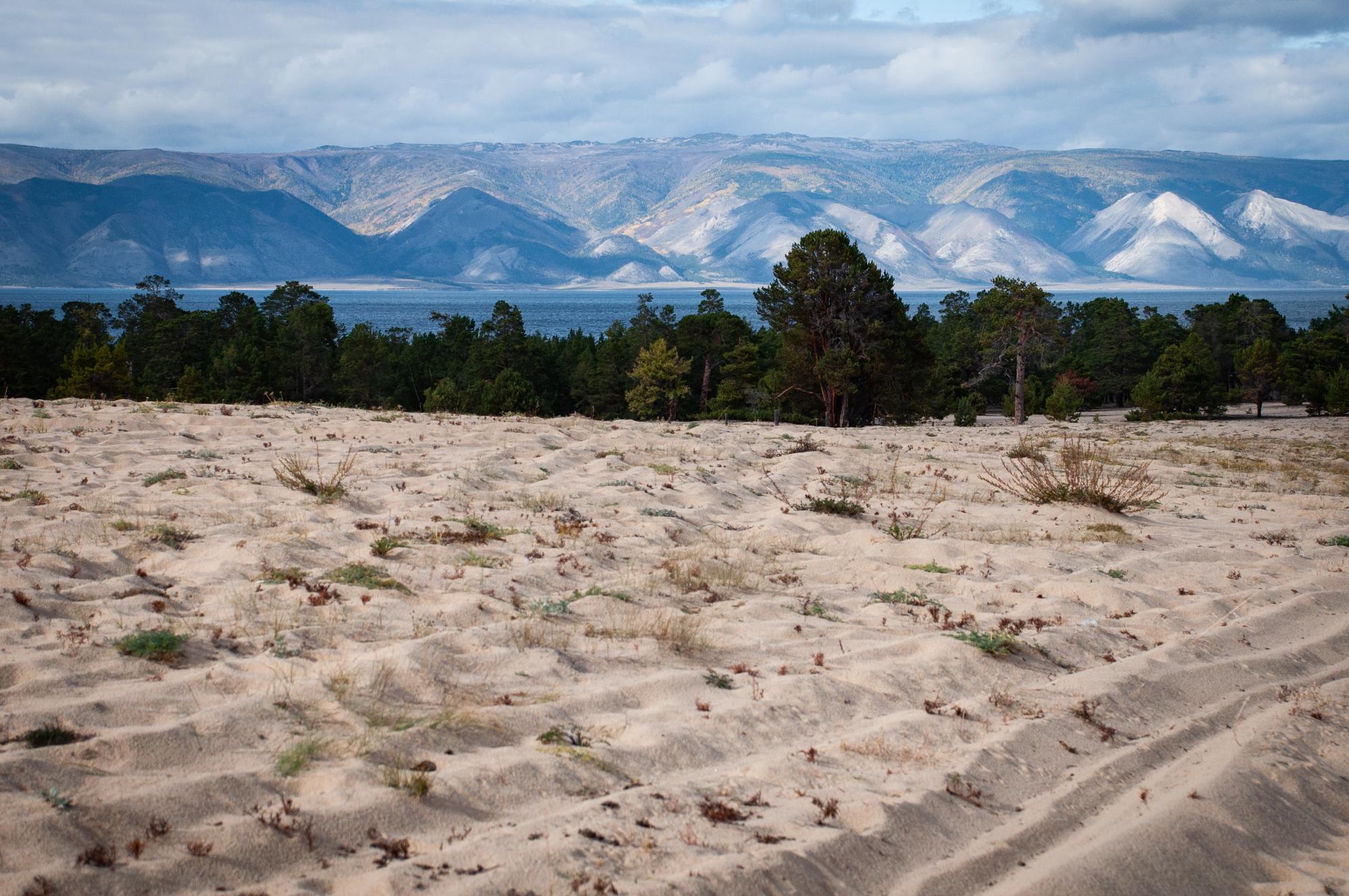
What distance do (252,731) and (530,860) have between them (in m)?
1.80

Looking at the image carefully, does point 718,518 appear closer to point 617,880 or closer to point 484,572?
point 484,572

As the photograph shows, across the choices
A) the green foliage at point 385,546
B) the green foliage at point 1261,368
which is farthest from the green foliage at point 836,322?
the green foliage at point 385,546

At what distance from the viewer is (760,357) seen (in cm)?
7112

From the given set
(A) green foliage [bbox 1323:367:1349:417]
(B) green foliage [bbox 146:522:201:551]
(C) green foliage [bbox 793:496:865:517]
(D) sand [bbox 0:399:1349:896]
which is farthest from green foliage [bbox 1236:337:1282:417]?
(B) green foliage [bbox 146:522:201:551]

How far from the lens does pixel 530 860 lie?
3768mm

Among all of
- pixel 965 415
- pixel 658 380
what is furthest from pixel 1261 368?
pixel 658 380

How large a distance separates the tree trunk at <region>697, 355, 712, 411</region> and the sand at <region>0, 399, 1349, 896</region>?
5338cm

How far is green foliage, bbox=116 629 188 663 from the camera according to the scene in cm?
535

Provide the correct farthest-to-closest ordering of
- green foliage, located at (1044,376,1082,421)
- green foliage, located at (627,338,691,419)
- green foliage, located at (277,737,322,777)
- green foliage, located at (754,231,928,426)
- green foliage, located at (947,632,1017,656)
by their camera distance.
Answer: green foliage, located at (627,338,691,419), green foliage, located at (1044,376,1082,421), green foliage, located at (754,231,928,426), green foliage, located at (947,632,1017,656), green foliage, located at (277,737,322,777)

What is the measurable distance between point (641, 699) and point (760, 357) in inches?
2622

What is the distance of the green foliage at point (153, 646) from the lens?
5352mm

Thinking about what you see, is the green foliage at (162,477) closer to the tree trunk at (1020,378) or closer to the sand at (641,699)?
the sand at (641,699)

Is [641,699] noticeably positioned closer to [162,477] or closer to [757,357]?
[162,477]

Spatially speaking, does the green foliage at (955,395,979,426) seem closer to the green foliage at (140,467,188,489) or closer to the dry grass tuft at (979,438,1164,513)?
the dry grass tuft at (979,438,1164,513)
